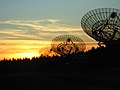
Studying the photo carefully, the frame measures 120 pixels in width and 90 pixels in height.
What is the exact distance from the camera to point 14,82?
35.8 m

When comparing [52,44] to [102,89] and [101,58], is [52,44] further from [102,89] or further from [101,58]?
[102,89]

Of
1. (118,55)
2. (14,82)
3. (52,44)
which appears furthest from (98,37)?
(52,44)

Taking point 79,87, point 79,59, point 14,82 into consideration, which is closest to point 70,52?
point 79,59

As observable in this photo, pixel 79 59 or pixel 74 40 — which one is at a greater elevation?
pixel 74 40

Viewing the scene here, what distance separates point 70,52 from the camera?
78.9 meters

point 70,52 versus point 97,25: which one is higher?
point 97,25

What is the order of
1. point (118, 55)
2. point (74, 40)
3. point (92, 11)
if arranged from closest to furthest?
point (92, 11) → point (118, 55) → point (74, 40)

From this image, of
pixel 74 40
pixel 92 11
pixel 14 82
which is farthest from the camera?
pixel 74 40

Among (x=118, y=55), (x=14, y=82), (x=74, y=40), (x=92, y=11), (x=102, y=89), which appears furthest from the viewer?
(x=74, y=40)

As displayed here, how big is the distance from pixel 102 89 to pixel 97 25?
1046 inches

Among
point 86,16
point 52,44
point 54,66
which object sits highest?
point 86,16

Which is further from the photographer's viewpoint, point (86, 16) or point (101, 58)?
point (101, 58)

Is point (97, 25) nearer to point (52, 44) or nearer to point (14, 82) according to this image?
point (14, 82)

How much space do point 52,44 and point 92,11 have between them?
3220cm
